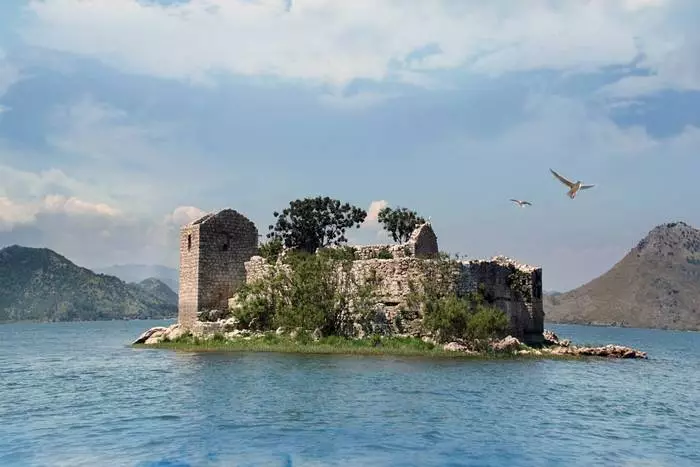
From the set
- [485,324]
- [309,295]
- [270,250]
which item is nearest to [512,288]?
[485,324]

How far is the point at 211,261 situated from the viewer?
3844cm

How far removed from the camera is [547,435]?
15.0 metres

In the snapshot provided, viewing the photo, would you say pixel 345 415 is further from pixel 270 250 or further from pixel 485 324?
pixel 270 250

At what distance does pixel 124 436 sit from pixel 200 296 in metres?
24.0

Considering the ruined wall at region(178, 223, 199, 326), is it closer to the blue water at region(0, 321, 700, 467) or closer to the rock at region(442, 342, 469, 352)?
the blue water at region(0, 321, 700, 467)

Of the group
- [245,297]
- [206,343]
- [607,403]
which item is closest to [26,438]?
[607,403]

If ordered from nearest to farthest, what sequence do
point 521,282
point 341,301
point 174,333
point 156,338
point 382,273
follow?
point 382,273, point 341,301, point 521,282, point 174,333, point 156,338

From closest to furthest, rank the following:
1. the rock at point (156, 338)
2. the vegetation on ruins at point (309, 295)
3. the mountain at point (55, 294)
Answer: the vegetation on ruins at point (309, 295), the rock at point (156, 338), the mountain at point (55, 294)

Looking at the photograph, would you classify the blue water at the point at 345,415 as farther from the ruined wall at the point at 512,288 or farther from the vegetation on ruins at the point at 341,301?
the ruined wall at the point at 512,288

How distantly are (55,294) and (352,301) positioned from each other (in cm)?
15324

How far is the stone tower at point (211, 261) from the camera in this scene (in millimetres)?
38094

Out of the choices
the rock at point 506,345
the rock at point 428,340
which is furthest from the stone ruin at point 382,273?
the rock at point 506,345

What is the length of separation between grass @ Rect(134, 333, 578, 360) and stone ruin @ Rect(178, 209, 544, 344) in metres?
1.67

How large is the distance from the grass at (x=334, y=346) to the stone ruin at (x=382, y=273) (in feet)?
5.47
